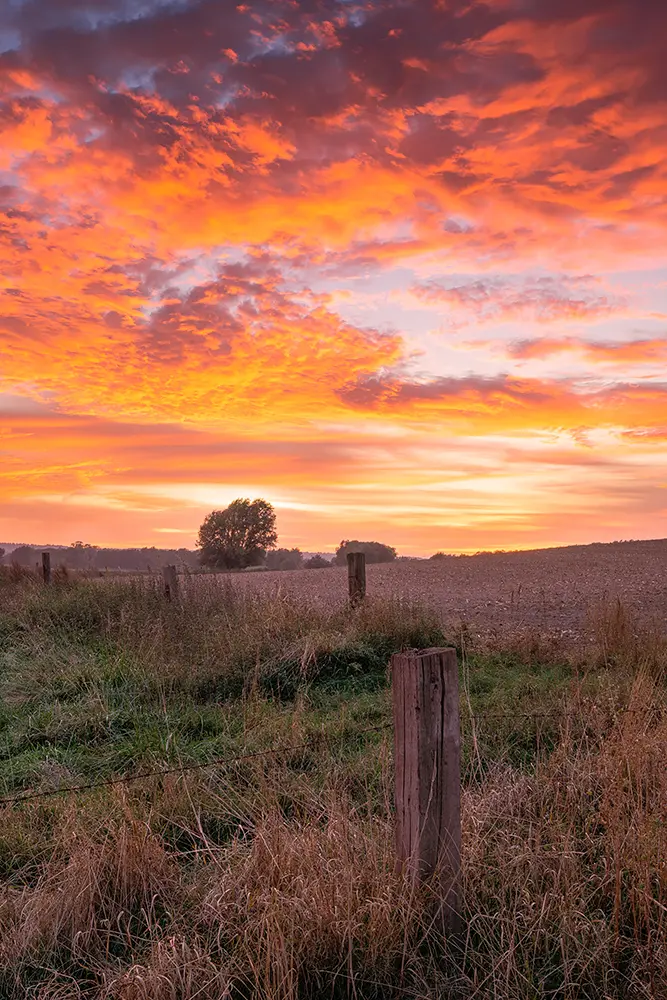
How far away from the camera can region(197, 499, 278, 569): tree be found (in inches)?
2080

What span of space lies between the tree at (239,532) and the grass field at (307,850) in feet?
142

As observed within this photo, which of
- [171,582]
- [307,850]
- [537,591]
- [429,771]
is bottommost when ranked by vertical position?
[307,850]

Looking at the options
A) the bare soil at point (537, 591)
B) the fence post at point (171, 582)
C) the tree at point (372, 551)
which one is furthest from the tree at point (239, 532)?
the fence post at point (171, 582)

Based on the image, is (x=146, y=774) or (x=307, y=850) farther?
(x=146, y=774)

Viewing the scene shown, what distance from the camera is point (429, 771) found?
Answer: 361 centimetres

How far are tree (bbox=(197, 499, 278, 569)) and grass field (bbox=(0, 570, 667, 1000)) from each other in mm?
43367

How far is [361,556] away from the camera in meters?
13.9

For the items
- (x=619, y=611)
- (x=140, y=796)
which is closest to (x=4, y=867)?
(x=140, y=796)

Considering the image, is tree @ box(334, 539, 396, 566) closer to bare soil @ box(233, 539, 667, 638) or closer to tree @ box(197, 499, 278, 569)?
tree @ box(197, 499, 278, 569)

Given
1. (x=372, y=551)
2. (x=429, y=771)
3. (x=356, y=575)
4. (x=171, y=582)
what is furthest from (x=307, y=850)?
(x=372, y=551)

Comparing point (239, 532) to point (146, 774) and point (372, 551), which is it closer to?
point (372, 551)

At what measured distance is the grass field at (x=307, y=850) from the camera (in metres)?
3.50

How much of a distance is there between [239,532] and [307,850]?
49.6 m

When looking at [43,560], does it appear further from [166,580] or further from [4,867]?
[4,867]
